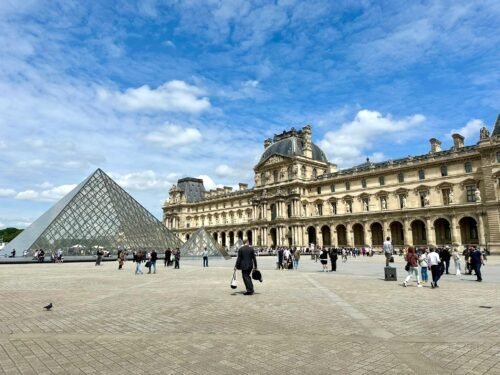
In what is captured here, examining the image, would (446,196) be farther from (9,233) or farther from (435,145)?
(9,233)

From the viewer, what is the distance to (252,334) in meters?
6.05

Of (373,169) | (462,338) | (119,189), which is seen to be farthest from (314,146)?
(462,338)

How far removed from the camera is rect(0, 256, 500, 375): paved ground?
457 cm

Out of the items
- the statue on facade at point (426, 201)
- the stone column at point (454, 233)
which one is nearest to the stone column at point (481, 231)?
the stone column at point (454, 233)

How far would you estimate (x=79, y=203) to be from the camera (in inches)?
1427

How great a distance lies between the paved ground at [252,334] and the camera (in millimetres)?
4566

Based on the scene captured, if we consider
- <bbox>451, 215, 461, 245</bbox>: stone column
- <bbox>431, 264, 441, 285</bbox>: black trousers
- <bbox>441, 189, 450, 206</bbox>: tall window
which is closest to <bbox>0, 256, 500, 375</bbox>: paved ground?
<bbox>431, 264, 441, 285</bbox>: black trousers

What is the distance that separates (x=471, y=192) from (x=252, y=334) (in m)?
44.8

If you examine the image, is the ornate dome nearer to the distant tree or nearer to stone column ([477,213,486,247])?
stone column ([477,213,486,247])

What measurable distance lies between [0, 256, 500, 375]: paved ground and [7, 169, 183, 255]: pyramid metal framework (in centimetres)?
2590

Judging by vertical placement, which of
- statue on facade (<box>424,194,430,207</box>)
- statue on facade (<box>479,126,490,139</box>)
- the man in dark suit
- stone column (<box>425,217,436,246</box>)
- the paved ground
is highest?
statue on facade (<box>479,126,490,139</box>)

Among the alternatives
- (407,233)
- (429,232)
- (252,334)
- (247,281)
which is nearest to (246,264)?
(247,281)

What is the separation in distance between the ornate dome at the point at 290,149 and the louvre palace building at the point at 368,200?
0.73 feet

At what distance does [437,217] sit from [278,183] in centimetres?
2573
